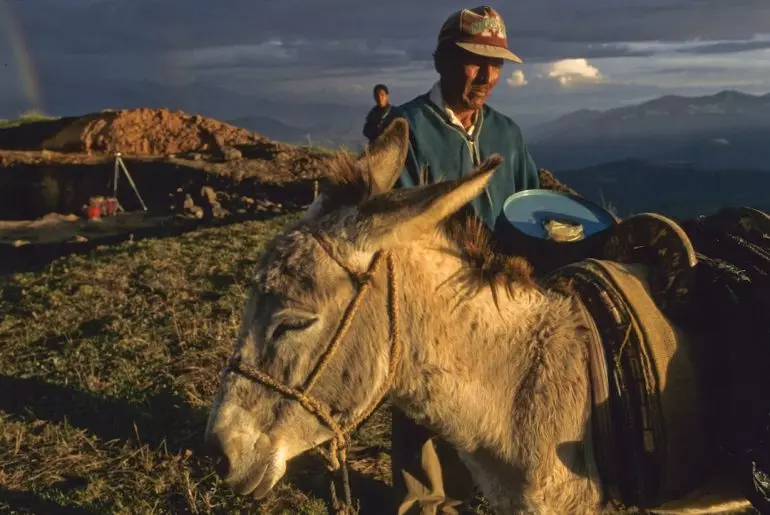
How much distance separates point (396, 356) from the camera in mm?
2428

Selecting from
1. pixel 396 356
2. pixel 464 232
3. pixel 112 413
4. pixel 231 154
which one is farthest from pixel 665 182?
pixel 396 356

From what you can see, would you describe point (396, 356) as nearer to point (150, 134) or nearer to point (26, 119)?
point (150, 134)

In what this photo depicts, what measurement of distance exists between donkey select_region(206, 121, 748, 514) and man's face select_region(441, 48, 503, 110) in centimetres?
103

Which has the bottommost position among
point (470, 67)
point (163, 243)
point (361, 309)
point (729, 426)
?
point (163, 243)

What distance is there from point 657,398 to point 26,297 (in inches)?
285

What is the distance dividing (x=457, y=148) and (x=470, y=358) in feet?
4.29

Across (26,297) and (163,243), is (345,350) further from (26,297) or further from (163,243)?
(163,243)

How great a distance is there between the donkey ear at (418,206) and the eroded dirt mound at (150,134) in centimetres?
1639

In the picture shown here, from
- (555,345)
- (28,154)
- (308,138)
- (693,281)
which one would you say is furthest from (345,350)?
(28,154)

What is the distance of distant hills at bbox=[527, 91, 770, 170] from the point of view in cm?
11731

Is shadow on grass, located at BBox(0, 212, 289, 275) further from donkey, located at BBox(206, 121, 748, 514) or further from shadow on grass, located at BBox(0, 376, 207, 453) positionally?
donkey, located at BBox(206, 121, 748, 514)

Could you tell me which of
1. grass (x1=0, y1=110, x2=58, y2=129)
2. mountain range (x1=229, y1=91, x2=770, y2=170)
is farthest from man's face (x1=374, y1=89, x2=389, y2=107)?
mountain range (x1=229, y1=91, x2=770, y2=170)

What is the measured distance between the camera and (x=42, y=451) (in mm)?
5293

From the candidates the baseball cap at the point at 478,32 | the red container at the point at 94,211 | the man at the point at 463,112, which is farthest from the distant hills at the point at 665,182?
the baseball cap at the point at 478,32
